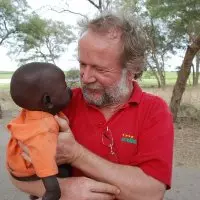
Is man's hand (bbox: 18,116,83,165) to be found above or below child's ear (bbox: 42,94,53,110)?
below

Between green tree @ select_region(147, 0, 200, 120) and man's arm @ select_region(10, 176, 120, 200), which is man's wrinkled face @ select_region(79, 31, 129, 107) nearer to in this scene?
man's arm @ select_region(10, 176, 120, 200)

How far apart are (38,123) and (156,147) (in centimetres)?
66

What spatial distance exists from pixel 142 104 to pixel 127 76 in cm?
21

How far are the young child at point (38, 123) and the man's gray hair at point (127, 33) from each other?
376 mm

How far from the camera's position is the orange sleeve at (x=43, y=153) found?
203 centimetres

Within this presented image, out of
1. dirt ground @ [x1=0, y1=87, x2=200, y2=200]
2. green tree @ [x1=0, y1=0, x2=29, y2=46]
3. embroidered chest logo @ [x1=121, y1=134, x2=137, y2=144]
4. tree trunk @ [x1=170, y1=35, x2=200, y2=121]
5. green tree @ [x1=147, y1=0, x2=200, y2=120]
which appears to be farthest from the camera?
green tree @ [x1=0, y1=0, x2=29, y2=46]

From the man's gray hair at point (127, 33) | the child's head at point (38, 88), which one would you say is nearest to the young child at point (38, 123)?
the child's head at point (38, 88)

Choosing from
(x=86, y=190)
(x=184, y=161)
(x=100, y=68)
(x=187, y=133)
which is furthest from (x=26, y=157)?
(x=187, y=133)

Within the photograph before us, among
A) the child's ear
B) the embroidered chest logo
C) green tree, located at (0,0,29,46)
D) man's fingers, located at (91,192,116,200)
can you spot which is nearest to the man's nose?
the child's ear

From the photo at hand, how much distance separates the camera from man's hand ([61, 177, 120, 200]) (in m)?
2.11

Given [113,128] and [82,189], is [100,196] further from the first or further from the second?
[113,128]

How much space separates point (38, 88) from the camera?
214 centimetres

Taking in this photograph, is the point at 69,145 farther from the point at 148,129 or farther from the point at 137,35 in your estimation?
the point at 137,35

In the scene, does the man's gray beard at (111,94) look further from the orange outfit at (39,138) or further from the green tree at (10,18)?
the green tree at (10,18)
